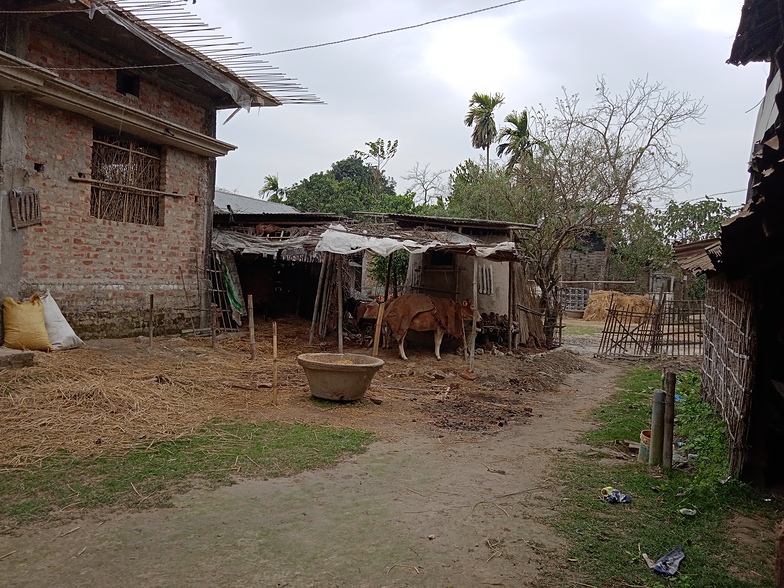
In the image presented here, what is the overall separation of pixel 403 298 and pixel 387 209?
43.8 ft

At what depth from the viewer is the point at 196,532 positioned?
147 inches

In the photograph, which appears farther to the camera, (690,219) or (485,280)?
(690,219)

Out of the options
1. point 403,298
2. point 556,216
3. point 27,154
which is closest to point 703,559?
point 403,298

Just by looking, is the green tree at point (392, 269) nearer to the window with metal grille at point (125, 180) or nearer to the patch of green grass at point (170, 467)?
the window with metal grille at point (125, 180)

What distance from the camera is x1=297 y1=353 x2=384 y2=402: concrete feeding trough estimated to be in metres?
7.24

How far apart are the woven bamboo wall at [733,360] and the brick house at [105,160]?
29.7 feet

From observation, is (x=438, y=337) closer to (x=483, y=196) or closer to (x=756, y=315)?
(x=756, y=315)

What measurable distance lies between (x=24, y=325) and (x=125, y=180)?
137 inches

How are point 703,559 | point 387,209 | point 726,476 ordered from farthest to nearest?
point 387,209
point 726,476
point 703,559

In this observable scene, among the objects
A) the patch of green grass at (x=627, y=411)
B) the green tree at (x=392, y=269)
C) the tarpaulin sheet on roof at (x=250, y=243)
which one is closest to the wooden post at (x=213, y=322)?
the tarpaulin sheet on roof at (x=250, y=243)

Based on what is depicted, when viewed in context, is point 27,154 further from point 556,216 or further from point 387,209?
point 387,209

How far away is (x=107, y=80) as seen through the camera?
33.6ft

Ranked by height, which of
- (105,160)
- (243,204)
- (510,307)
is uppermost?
(243,204)

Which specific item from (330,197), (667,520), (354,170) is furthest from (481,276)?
(354,170)
